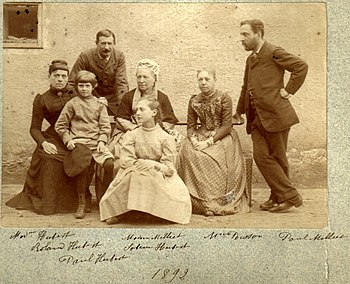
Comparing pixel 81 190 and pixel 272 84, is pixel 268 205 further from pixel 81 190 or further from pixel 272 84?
pixel 81 190

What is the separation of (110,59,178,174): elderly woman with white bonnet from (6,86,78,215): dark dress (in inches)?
13.7

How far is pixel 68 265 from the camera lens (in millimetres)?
3252

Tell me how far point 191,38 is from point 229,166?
87 centimetres

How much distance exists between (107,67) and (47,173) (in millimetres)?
791

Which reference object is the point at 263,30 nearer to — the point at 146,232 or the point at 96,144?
the point at 96,144

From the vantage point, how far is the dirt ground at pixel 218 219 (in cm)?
327

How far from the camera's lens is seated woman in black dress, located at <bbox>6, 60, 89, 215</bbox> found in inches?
129

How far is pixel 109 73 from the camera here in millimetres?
3326

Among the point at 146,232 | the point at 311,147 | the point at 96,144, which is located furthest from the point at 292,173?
the point at 96,144

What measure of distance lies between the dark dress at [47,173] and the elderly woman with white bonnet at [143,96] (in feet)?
1.14

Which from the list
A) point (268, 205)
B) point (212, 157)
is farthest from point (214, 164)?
point (268, 205)
